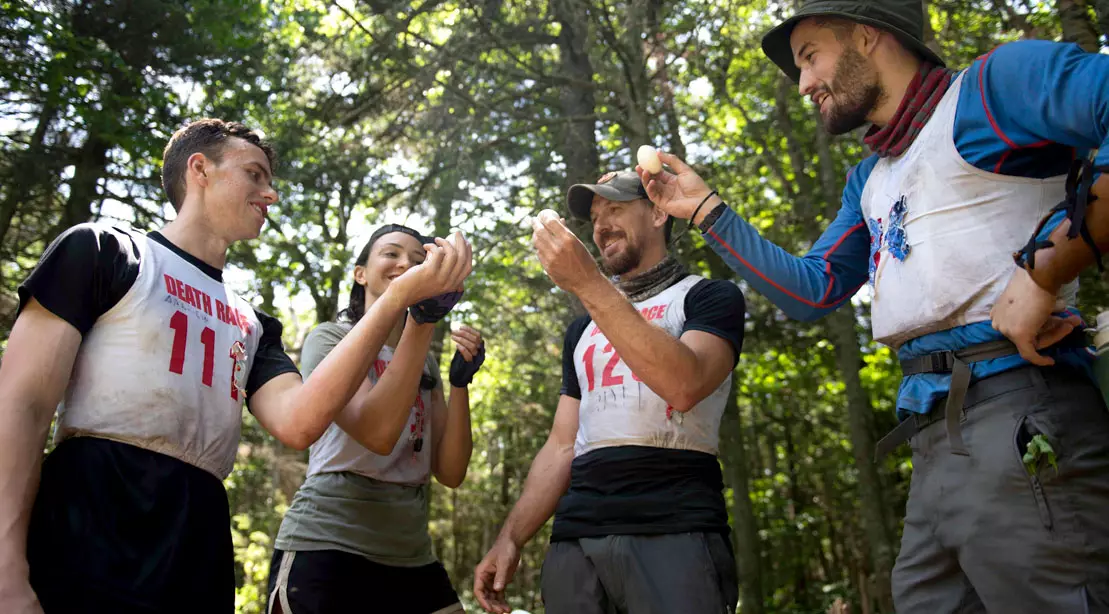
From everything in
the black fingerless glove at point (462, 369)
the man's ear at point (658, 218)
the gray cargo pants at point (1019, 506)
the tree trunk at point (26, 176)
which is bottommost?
the gray cargo pants at point (1019, 506)

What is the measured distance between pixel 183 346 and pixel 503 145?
783 cm

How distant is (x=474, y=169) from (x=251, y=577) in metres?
8.30

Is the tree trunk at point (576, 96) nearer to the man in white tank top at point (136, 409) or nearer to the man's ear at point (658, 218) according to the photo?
the man's ear at point (658, 218)

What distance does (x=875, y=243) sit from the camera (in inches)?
92.2

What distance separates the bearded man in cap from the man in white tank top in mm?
654

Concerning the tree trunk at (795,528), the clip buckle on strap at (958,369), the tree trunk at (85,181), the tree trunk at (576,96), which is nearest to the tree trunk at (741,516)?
the tree trunk at (795,528)

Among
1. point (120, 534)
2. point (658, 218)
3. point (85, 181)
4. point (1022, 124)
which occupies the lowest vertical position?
point (120, 534)

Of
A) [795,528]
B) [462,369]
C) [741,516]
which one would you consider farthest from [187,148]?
[795,528]

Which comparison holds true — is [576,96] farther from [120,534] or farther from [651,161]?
[120,534]

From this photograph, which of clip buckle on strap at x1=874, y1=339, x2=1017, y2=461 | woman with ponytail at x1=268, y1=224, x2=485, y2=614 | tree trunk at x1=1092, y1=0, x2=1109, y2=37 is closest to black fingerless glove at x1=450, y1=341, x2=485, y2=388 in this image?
woman with ponytail at x1=268, y1=224, x2=485, y2=614

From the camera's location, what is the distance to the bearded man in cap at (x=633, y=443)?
8.31ft

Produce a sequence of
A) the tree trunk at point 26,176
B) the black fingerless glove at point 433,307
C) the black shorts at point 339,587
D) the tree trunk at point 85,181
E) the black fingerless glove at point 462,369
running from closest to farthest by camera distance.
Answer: the black fingerless glove at point 433,307, the black shorts at point 339,587, the black fingerless glove at point 462,369, the tree trunk at point 26,176, the tree trunk at point 85,181

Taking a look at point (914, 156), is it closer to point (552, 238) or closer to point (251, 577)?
point (552, 238)

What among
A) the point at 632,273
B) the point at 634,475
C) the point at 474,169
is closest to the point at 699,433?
the point at 634,475
